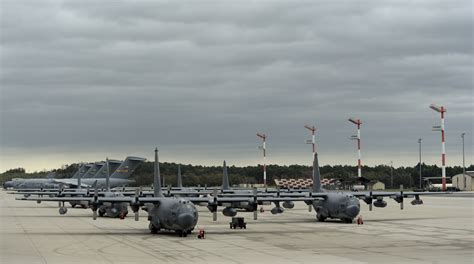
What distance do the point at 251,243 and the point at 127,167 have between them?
304 ft

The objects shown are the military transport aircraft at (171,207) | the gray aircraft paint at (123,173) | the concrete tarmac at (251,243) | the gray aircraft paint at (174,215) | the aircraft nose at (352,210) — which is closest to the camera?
the concrete tarmac at (251,243)

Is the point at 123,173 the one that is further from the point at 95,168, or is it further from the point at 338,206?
the point at 338,206

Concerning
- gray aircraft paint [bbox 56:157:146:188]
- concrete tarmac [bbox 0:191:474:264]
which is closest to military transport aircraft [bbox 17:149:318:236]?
concrete tarmac [bbox 0:191:474:264]

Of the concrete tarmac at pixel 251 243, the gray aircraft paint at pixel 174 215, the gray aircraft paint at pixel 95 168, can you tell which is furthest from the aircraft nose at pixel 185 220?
the gray aircraft paint at pixel 95 168

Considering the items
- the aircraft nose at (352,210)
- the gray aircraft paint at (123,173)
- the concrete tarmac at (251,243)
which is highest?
the gray aircraft paint at (123,173)

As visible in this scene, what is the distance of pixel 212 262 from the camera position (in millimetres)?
31031

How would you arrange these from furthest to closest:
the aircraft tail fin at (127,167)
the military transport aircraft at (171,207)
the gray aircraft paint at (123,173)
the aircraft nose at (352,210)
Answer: the aircraft tail fin at (127,167) < the gray aircraft paint at (123,173) < the aircraft nose at (352,210) < the military transport aircraft at (171,207)

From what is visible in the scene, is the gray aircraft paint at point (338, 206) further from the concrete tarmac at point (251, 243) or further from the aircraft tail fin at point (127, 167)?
the aircraft tail fin at point (127, 167)

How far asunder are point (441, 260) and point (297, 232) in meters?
19.8

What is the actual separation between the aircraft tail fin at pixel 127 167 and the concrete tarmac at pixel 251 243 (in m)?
70.4

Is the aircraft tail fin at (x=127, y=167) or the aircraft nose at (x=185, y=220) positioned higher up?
the aircraft tail fin at (x=127, y=167)

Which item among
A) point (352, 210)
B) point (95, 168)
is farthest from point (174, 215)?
point (95, 168)

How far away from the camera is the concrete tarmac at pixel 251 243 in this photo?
32875 mm

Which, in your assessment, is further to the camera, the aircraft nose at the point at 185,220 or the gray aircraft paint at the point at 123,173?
the gray aircraft paint at the point at 123,173
